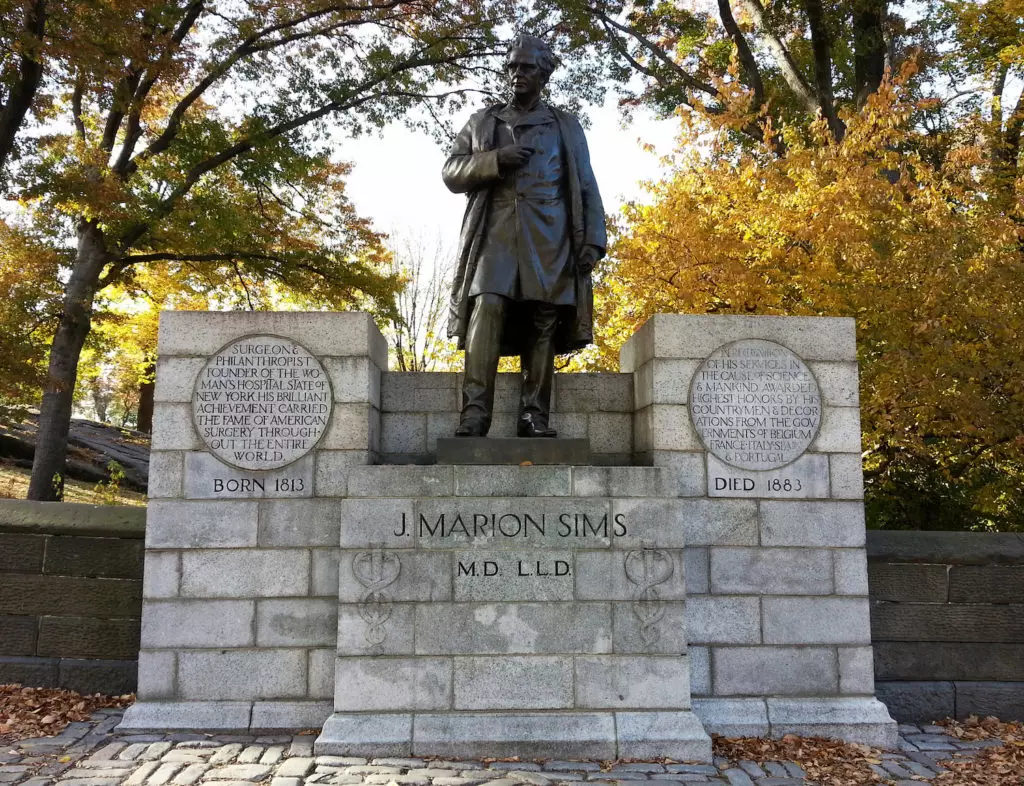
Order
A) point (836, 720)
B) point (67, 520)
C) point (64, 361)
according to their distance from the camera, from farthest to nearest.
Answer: point (64, 361) → point (67, 520) → point (836, 720)

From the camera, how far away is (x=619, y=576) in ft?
16.2

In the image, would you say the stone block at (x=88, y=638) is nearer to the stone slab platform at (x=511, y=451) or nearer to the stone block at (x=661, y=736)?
the stone slab platform at (x=511, y=451)

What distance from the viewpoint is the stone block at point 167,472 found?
211 inches

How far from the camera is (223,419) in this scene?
17.9 ft

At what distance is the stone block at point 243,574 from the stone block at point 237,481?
40 cm

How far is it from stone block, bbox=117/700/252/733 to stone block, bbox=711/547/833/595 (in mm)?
3338

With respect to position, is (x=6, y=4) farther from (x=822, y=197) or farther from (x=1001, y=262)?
(x=1001, y=262)

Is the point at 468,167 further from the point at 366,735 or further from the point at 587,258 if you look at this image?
the point at 366,735

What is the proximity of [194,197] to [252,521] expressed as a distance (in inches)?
393

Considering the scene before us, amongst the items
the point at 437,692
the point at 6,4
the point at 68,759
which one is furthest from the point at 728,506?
the point at 6,4

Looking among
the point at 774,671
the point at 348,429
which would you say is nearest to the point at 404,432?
the point at 348,429

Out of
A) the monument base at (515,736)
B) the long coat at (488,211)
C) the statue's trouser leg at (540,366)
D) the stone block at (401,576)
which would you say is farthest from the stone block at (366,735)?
the long coat at (488,211)

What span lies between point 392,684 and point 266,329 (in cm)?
260

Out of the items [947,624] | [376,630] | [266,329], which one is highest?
[266,329]
